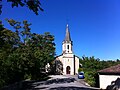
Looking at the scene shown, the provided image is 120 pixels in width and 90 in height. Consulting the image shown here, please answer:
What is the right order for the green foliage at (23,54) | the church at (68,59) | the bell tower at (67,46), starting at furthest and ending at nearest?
the bell tower at (67,46), the church at (68,59), the green foliage at (23,54)

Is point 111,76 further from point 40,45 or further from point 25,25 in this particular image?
point 40,45

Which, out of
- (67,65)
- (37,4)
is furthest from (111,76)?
(67,65)

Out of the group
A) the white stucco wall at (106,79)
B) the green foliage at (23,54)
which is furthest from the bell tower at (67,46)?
the white stucco wall at (106,79)

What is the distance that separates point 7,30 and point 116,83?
3303cm

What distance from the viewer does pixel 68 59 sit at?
76188 mm

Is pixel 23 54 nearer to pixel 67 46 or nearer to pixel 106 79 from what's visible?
pixel 106 79

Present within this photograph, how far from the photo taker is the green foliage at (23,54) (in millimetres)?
24875

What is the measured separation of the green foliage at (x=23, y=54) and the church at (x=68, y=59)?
1023 centimetres

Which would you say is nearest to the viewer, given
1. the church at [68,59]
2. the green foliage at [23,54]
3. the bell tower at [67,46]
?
the green foliage at [23,54]

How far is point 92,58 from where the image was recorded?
3503 cm

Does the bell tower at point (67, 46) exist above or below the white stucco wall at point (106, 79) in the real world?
above

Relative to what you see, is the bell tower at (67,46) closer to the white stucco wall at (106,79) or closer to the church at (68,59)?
the church at (68,59)

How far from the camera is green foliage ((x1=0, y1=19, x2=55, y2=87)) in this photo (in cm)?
2488

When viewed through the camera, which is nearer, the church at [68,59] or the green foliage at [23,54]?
the green foliage at [23,54]
